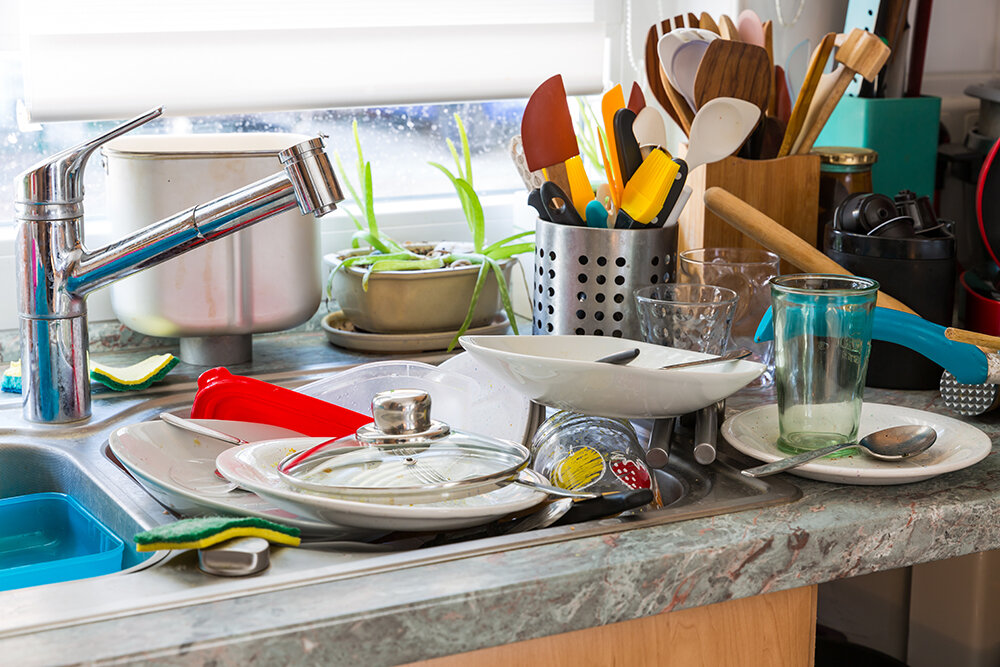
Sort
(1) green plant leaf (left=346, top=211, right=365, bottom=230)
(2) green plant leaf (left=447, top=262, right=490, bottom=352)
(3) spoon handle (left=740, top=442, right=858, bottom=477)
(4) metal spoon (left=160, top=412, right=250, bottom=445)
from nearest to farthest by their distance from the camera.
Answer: (3) spoon handle (left=740, top=442, right=858, bottom=477)
(4) metal spoon (left=160, top=412, right=250, bottom=445)
(2) green plant leaf (left=447, top=262, right=490, bottom=352)
(1) green plant leaf (left=346, top=211, right=365, bottom=230)

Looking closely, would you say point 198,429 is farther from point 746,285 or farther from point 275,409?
point 746,285

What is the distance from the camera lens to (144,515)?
864mm

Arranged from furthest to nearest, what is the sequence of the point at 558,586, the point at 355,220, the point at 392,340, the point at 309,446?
the point at 355,220 → the point at 392,340 → the point at 309,446 → the point at 558,586

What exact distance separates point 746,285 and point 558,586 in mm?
605

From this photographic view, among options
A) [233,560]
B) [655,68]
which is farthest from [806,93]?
[233,560]

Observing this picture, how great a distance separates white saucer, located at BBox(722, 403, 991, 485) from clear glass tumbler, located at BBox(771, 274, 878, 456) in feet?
0.10

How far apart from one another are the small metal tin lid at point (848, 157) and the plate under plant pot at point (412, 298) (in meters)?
0.44

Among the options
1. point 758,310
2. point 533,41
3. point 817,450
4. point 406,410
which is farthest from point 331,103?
point 817,450

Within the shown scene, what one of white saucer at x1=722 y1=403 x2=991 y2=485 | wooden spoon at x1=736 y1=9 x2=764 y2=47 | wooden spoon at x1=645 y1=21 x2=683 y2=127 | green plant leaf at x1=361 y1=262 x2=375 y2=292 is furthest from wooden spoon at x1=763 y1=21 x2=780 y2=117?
green plant leaf at x1=361 y1=262 x2=375 y2=292

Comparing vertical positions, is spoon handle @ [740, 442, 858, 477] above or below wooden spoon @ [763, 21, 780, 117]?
below

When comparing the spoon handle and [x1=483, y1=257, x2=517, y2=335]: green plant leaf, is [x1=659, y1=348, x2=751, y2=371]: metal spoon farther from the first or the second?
[x1=483, y1=257, x2=517, y2=335]: green plant leaf

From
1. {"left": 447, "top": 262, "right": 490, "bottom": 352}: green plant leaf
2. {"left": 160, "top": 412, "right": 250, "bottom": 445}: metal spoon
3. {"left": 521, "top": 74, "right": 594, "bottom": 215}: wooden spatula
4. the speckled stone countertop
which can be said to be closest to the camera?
the speckled stone countertop

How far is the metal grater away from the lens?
1052 mm

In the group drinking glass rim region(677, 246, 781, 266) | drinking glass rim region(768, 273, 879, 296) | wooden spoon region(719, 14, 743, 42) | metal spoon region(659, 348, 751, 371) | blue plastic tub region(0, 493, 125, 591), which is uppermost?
wooden spoon region(719, 14, 743, 42)
